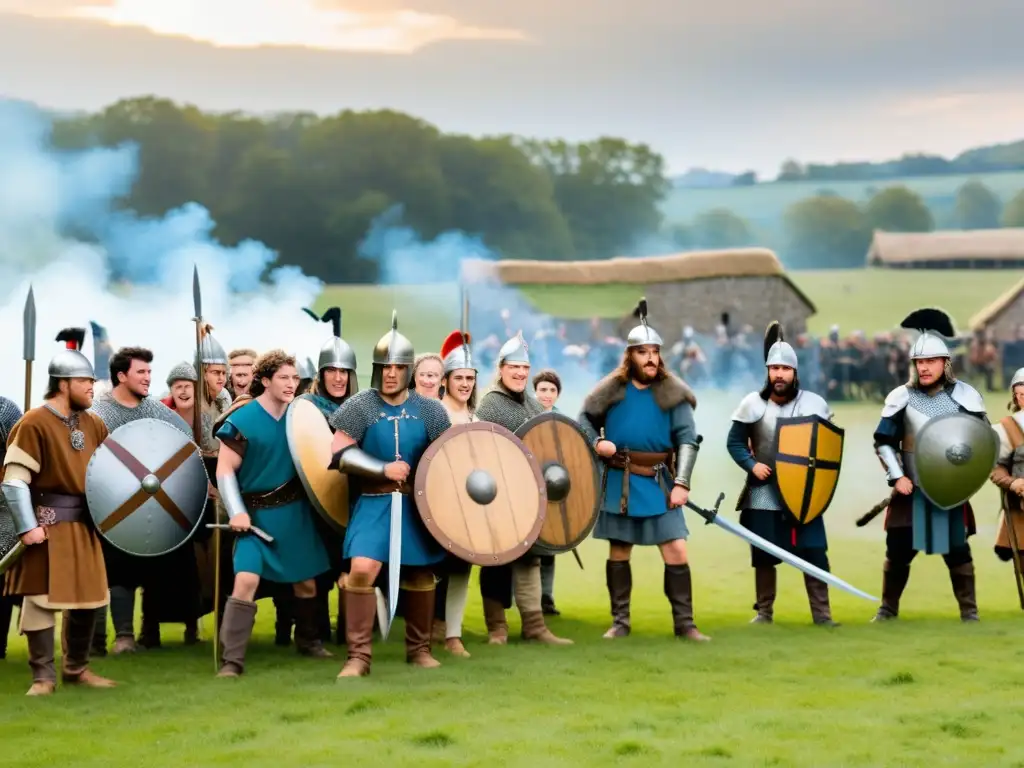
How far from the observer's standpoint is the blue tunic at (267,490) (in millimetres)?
6758

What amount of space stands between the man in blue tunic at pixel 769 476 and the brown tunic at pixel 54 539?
3.20m

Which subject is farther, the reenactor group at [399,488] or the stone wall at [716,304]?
the stone wall at [716,304]

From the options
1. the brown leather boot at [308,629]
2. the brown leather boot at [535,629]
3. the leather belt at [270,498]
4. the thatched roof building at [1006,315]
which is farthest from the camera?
the thatched roof building at [1006,315]

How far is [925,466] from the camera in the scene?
26.0ft

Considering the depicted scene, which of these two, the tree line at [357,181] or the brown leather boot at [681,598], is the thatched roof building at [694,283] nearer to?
the tree line at [357,181]

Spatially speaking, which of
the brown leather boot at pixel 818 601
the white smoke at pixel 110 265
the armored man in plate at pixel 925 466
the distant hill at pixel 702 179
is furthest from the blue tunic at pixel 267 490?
the distant hill at pixel 702 179

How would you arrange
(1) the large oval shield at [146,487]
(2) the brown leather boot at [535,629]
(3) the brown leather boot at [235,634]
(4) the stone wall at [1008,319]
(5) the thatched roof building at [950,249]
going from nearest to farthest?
(1) the large oval shield at [146,487]
(3) the brown leather boot at [235,634]
(2) the brown leather boot at [535,629]
(4) the stone wall at [1008,319]
(5) the thatched roof building at [950,249]

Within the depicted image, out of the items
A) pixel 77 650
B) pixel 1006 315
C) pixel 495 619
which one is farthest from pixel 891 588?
pixel 1006 315

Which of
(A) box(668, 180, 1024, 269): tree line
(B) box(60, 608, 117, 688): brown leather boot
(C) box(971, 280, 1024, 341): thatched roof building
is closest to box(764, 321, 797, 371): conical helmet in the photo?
(B) box(60, 608, 117, 688): brown leather boot

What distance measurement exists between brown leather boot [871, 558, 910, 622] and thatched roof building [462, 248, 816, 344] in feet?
91.2

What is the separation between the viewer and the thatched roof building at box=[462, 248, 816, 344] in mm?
36500

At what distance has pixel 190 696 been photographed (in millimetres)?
6234

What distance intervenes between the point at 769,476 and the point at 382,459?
2.22 m

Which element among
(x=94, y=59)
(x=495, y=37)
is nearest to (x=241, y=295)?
(x=94, y=59)
